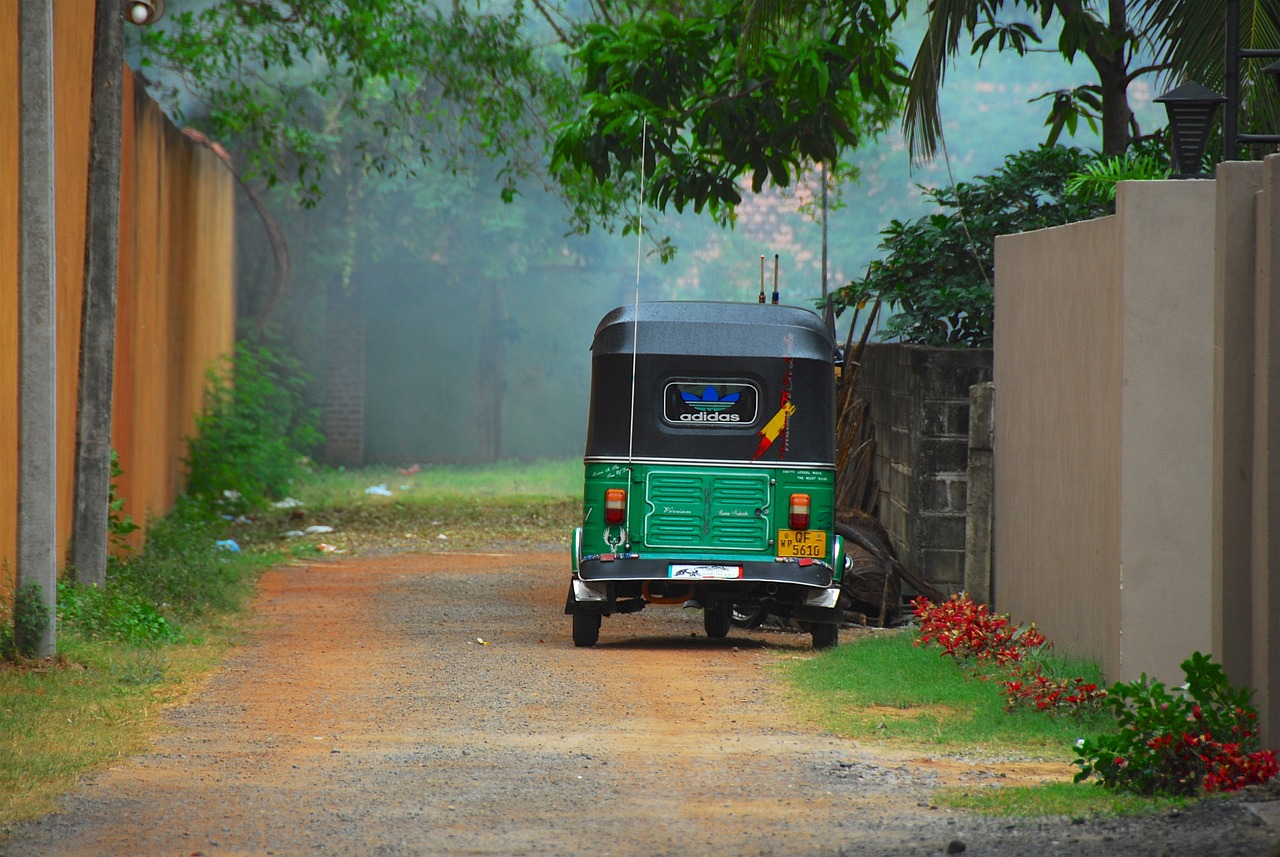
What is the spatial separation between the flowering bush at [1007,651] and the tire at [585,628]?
2.19 m

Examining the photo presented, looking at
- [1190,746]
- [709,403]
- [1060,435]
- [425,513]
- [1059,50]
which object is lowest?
[1190,746]

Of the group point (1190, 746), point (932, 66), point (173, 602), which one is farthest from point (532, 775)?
point (173, 602)

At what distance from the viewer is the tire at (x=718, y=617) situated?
1149cm

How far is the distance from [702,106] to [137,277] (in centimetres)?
620

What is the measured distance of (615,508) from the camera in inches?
424

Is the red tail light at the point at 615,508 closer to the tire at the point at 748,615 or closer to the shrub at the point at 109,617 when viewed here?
the tire at the point at 748,615

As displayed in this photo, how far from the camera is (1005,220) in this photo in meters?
13.2

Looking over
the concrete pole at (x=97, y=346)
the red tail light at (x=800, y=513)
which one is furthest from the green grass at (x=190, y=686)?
the red tail light at (x=800, y=513)

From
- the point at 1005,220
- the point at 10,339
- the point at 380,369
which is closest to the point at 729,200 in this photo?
the point at 1005,220

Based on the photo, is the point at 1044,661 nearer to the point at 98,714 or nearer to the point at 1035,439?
the point at 1035,439

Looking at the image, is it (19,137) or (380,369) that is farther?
(380,369)

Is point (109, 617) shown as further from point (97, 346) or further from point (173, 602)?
point (97, 346)

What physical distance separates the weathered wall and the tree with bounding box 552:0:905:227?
165 inches

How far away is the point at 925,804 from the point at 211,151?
19.3 meters
